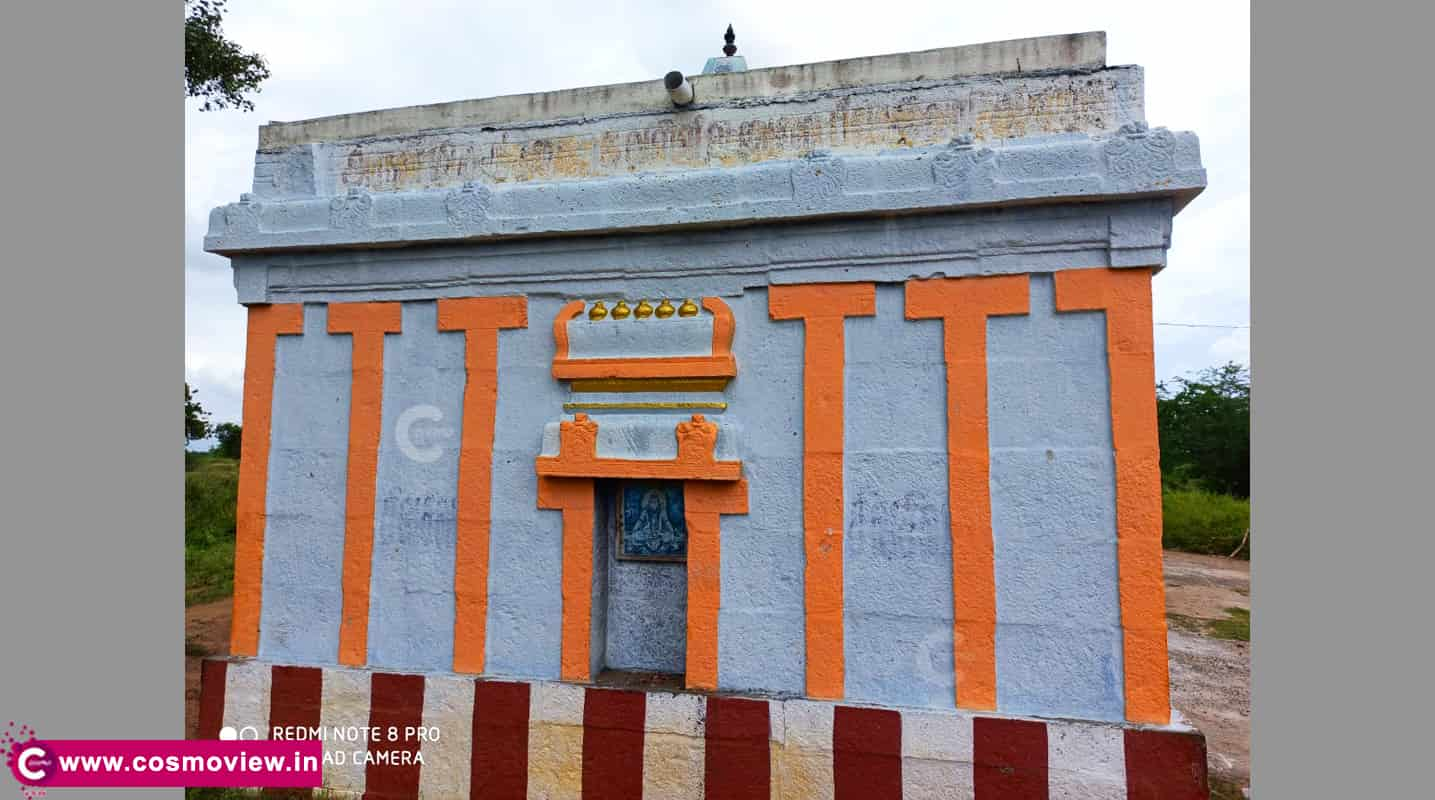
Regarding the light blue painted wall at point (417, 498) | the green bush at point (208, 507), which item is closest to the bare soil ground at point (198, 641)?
the light blue painted wall at point (417, 498)

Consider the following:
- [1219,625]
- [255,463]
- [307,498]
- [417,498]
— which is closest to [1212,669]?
[1219,625]

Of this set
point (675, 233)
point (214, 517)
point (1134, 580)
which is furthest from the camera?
point (214, 517)

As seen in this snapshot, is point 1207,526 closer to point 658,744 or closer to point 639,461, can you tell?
point 658,744

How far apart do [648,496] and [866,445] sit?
1.50 metres

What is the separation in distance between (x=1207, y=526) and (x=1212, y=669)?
11.1 m

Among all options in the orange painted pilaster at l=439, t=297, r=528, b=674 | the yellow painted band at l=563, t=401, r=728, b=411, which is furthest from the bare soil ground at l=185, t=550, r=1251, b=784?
the yellow painted band at l=563, t=401, r=728, b=411

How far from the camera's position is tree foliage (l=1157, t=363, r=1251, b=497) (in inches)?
845

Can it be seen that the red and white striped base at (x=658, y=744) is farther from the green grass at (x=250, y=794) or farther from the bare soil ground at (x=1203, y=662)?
the bare soil ground at (x=1203, y=662)

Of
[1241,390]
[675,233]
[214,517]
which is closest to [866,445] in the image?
[675,233]

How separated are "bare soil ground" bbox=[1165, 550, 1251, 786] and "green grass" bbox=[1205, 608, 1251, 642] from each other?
140mm

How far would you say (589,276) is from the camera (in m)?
5.20

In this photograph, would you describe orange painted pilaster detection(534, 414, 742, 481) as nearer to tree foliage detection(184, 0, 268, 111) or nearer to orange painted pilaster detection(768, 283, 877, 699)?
orange painted pilaster detection(768, 283, 877, 699)

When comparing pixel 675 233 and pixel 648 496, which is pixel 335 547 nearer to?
pixel 648 496

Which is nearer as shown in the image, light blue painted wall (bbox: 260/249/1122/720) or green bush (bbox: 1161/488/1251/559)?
light blue painted wall (bbox: 260/249/1122/720)
